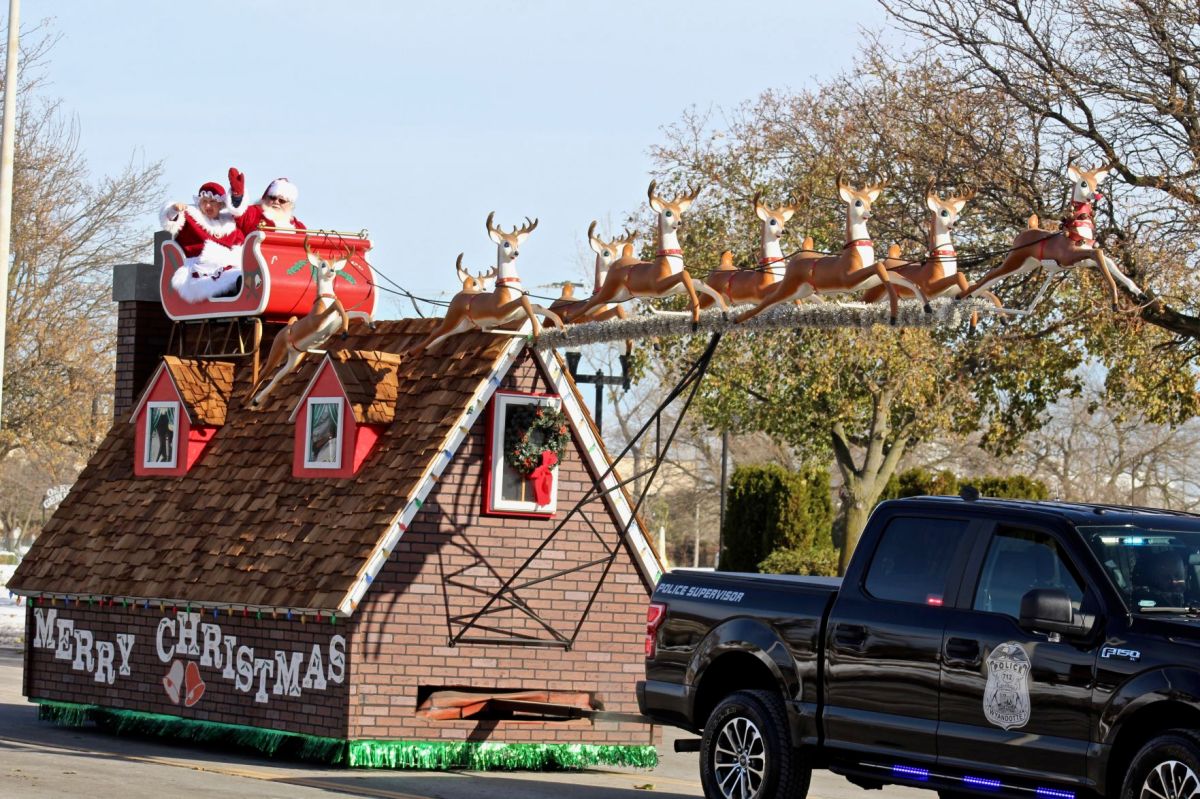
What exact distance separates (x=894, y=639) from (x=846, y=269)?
2976mm

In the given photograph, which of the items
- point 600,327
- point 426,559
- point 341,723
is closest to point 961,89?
point 600,327

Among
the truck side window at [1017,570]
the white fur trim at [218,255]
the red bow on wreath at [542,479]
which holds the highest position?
the white fur trim at [218,255]

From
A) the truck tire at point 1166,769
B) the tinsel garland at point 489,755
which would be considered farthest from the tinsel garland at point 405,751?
the truck tire at point 1166,769

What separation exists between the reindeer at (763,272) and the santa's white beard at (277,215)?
6.34 meters

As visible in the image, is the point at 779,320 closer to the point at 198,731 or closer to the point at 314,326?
the point at 314,326

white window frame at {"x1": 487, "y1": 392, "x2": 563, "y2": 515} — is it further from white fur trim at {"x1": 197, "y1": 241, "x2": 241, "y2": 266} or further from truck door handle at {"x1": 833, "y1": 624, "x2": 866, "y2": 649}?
truck door handle at {"x1": 833, "y1": 624, "x2": 866, "y2": 649}

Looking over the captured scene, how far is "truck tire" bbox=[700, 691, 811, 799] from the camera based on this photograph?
463 inches

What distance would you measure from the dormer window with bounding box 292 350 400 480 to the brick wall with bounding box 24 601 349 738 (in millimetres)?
1512

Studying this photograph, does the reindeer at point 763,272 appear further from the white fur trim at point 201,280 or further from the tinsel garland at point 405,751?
the white fur trim at point 201,280

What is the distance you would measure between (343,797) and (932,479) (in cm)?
3098

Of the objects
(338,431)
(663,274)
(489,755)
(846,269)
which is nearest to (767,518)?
(338,431)

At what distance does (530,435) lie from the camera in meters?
16.1

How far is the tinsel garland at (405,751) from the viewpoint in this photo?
1524cm

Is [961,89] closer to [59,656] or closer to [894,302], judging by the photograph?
[894,302]
